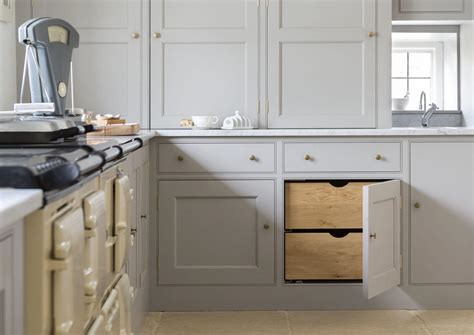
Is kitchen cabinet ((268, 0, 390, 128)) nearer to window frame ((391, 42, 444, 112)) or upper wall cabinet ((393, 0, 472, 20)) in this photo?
upper wall cabinet ((393, 0, 472, 20))

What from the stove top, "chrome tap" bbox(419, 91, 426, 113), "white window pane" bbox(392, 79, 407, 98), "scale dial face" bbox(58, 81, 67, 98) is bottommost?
the stove top

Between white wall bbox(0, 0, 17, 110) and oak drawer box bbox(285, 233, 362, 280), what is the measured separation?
1510mm

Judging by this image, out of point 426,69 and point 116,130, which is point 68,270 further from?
point 426,69

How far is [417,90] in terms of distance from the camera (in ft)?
14.3

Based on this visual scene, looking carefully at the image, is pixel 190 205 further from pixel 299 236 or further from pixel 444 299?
pixel 444 299

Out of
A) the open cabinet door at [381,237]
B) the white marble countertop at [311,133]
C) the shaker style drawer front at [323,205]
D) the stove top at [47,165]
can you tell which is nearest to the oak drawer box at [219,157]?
the white marble countertop at [311,133]

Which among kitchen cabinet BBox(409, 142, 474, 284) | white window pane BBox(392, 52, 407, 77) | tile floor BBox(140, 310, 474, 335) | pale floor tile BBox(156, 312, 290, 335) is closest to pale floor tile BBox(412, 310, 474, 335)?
tile floor BBox(140, 310, 474, 335)

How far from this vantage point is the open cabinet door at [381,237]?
10.4ft

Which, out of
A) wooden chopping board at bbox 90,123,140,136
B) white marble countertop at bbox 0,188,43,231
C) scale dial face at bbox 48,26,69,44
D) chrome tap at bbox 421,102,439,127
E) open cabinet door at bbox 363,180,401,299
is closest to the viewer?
white marble countertop at bbox 0,188,43,231

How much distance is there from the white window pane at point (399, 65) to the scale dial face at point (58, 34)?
2.17 m

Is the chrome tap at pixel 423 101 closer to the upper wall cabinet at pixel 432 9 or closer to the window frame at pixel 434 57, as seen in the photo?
the window frame at pixel 434 57

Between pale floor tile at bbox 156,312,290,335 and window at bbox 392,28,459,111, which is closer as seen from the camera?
pale floor tile at bbox 156,312,290,335

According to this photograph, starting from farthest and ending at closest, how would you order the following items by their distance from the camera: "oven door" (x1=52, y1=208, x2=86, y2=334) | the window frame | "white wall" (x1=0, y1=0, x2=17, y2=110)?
the window frame
"white wall" (x1=0, y1=0, x2=17, y2=110)
"oven door" (x1=52, y1=208, x2=86, y2=334)

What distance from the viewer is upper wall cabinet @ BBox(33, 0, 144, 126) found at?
12.4 ft
